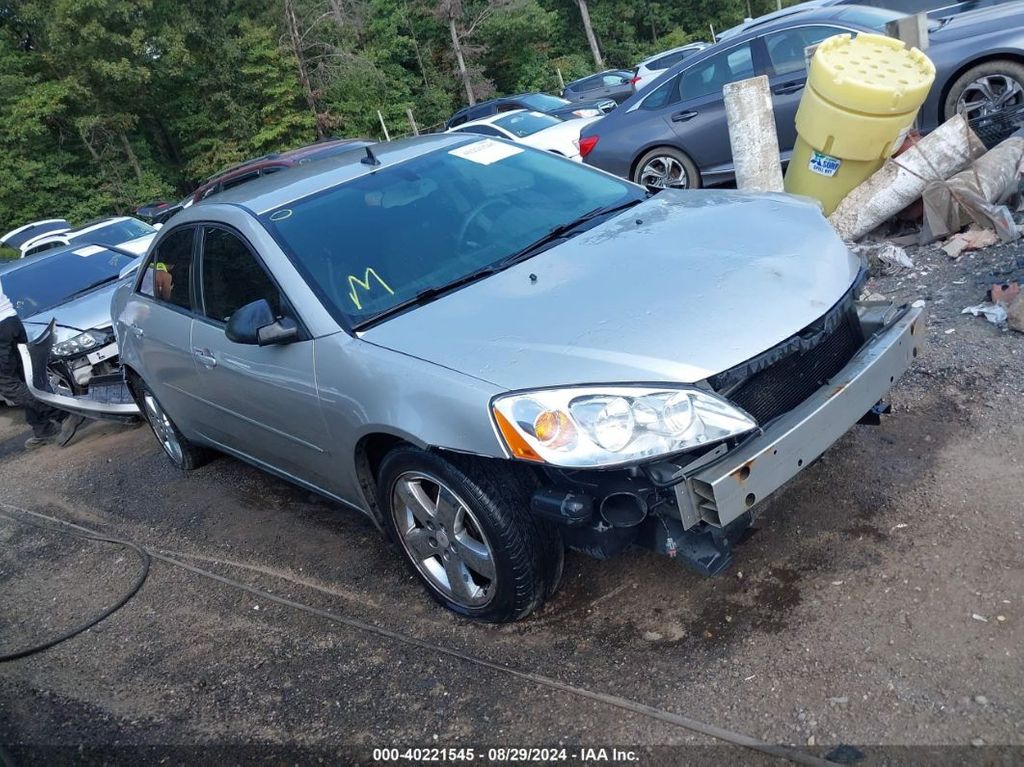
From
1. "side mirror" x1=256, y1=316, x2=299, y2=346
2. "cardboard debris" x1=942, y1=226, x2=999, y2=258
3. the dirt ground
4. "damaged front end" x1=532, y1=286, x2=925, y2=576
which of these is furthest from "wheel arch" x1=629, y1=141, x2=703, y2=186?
"side mirror" x1=256, y1=316, x2=299, y2=346

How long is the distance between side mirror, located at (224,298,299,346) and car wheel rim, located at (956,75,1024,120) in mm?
6046

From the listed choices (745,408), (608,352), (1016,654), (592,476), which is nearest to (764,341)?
(745,408)

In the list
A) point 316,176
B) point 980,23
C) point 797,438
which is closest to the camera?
point 797,438

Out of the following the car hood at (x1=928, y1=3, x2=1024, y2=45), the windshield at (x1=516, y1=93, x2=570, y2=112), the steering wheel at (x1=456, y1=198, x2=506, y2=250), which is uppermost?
the steering wheel at (x1=456, y1=198, x2=506, y2=250)

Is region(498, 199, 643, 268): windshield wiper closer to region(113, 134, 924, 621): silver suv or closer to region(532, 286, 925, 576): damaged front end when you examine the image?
region(113, 134, 924, 621): silver suv

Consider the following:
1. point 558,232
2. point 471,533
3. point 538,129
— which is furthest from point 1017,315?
point 538,129

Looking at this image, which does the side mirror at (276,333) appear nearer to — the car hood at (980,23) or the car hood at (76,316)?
the car hood at (76,316)

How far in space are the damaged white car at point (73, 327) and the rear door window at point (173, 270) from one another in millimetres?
1894

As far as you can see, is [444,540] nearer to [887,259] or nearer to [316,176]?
[316,176]

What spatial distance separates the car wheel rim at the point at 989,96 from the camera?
7418 mm

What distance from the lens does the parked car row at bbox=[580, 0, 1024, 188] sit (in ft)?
24.9

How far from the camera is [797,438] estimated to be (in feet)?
10.0

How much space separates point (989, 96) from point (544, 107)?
12797mm

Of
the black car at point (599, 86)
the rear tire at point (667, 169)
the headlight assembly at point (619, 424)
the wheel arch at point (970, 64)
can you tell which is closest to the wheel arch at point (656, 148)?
the rear tire at point (667, 169)
